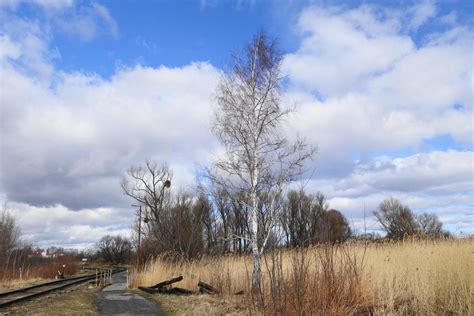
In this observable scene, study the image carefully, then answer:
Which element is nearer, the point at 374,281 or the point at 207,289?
the point at 374,281

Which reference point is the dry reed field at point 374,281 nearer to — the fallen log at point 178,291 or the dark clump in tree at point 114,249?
the fallen log at point 178,291

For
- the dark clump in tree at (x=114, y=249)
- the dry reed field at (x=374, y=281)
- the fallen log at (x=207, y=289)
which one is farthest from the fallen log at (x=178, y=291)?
the dark clump in tree at (x=114, y=249)

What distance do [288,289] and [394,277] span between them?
3427 mm

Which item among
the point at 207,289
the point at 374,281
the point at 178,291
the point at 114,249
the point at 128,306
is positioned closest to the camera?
the point at 374,281

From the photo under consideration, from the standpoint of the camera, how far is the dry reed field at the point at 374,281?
5.78m

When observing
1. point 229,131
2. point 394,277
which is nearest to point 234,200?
point 229,131

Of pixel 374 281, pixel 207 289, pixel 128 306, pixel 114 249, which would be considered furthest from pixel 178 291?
pixel 114 249

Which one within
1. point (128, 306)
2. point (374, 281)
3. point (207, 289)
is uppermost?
point (374, 281)

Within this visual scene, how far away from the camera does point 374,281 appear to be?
311 inches

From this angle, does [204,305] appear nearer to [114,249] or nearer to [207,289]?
[207,289]

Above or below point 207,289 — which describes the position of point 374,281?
above

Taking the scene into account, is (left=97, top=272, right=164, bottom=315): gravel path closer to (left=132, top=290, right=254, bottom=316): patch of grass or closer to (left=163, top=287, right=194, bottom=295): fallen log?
(left=132, top=290, right=254, bottom=316): patch of grass

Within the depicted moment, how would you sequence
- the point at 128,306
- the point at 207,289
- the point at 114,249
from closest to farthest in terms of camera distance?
the point at 128,306 → the point at 207,289 → the point at 114,249

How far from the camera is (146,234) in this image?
44.1 metres
